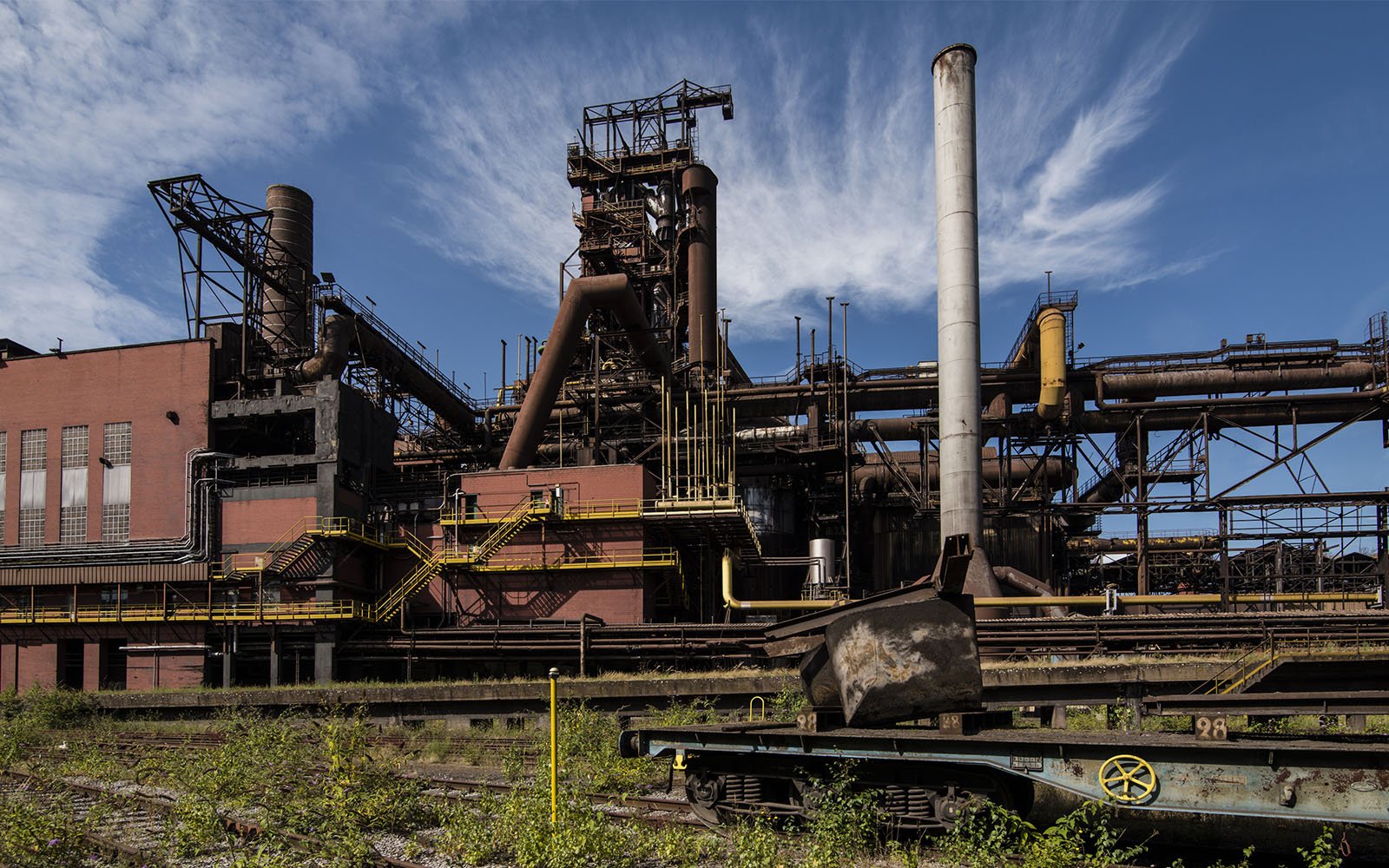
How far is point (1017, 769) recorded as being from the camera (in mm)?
8258

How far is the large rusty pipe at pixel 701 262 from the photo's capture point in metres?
35.4

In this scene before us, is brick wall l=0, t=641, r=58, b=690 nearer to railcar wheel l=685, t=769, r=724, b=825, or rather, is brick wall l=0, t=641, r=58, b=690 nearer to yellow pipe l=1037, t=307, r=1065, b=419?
railcar wheel l=685, t=769, r=724, b=825

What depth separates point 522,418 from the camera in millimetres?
28359

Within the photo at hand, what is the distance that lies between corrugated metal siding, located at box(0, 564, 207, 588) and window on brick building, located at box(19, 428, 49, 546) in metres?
1.25

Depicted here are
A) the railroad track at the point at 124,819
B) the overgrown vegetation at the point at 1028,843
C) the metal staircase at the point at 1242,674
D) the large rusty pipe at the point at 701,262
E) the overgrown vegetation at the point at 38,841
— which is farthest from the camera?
the large rusty pipe at the point at 701,262

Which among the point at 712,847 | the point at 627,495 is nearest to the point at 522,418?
the point at 627,495

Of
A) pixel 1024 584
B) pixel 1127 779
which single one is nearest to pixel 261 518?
pixel 1024 584

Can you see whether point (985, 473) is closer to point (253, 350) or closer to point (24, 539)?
point (253, 350)

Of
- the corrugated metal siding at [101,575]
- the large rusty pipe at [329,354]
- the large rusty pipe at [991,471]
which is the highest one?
the large rusty pipe at [329,354]

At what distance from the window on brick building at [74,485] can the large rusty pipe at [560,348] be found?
12.5 m

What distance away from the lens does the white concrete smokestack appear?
25.7 metres

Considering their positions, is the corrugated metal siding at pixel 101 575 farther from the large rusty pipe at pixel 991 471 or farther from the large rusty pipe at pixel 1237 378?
the large rusty pipe at pixel 1237 378

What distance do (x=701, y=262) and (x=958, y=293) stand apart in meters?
12.8

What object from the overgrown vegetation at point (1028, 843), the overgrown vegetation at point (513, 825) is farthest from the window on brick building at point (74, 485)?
the overgrown vegetation at point (1028, 843)
